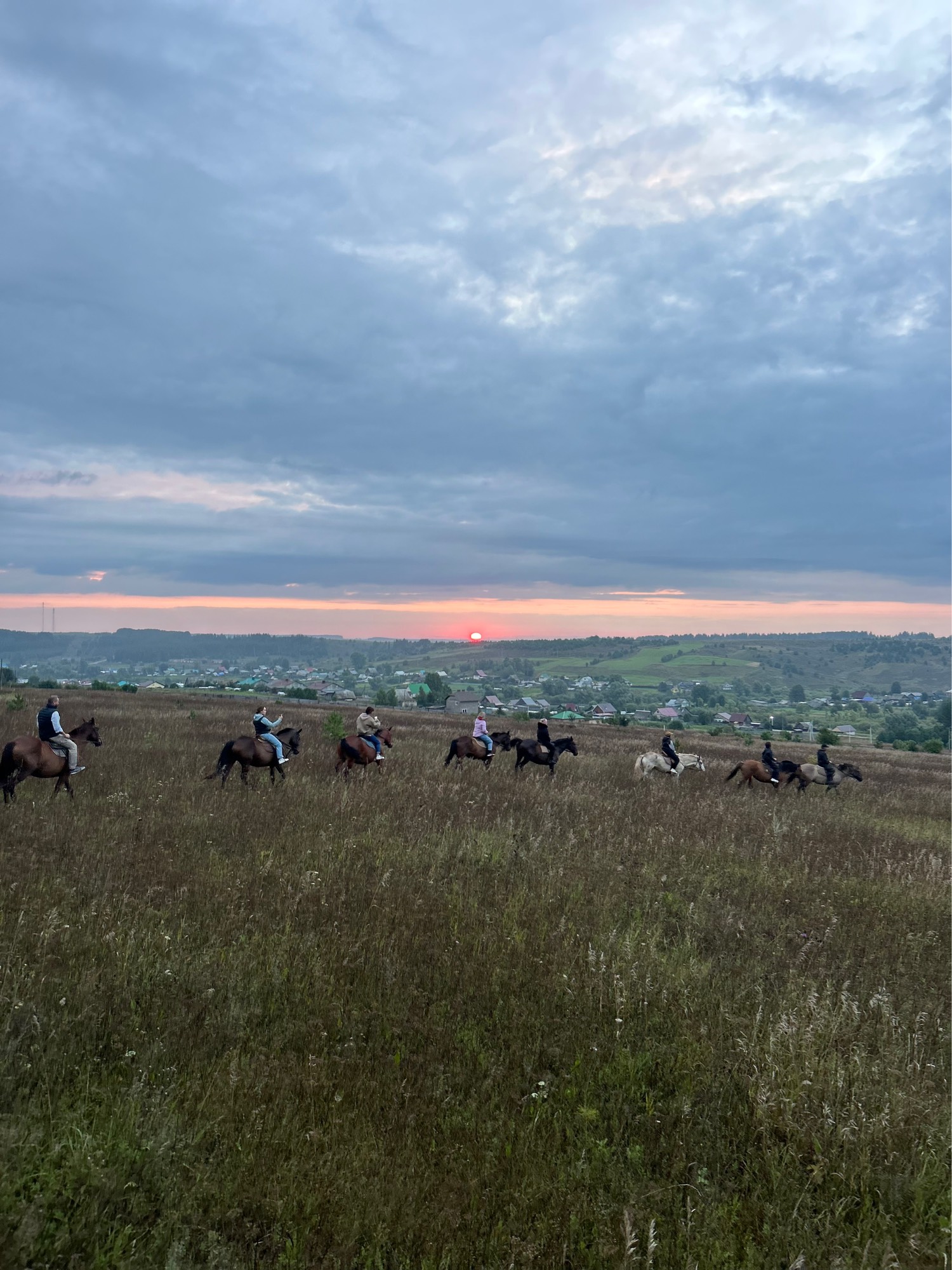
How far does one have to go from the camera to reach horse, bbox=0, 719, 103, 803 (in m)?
11.1

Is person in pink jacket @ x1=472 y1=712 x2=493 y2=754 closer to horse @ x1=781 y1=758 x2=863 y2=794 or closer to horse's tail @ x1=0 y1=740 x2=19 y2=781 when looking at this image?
horse @ x1=781 y1=758 x2=863 y2=794

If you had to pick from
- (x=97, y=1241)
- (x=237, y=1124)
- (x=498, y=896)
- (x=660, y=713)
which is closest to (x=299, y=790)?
(x=498, y=896)

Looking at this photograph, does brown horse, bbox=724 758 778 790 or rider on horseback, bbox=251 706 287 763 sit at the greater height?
rider on horseback, bbox=251 706 287 763

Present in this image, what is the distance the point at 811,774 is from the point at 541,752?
28.7 feet

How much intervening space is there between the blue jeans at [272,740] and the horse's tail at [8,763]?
4.32 metres

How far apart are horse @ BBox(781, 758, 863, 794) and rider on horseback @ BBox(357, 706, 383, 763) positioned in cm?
1207

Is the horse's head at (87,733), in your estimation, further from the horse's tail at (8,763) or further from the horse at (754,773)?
the horse at (754,773)

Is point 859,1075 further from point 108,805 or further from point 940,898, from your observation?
point 108,805

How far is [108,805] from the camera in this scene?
1102 cm

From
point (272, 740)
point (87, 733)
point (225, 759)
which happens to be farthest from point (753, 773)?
point (87, 733)

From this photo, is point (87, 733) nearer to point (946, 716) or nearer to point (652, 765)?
point (652, 765)

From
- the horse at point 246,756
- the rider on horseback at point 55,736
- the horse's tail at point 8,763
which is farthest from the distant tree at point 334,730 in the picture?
the horse's tail at point 8,763

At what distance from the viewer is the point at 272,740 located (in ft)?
46.6

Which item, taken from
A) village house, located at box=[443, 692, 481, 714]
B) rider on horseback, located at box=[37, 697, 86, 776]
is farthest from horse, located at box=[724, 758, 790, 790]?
village house, located at box=[443, 692, 481, 714]
